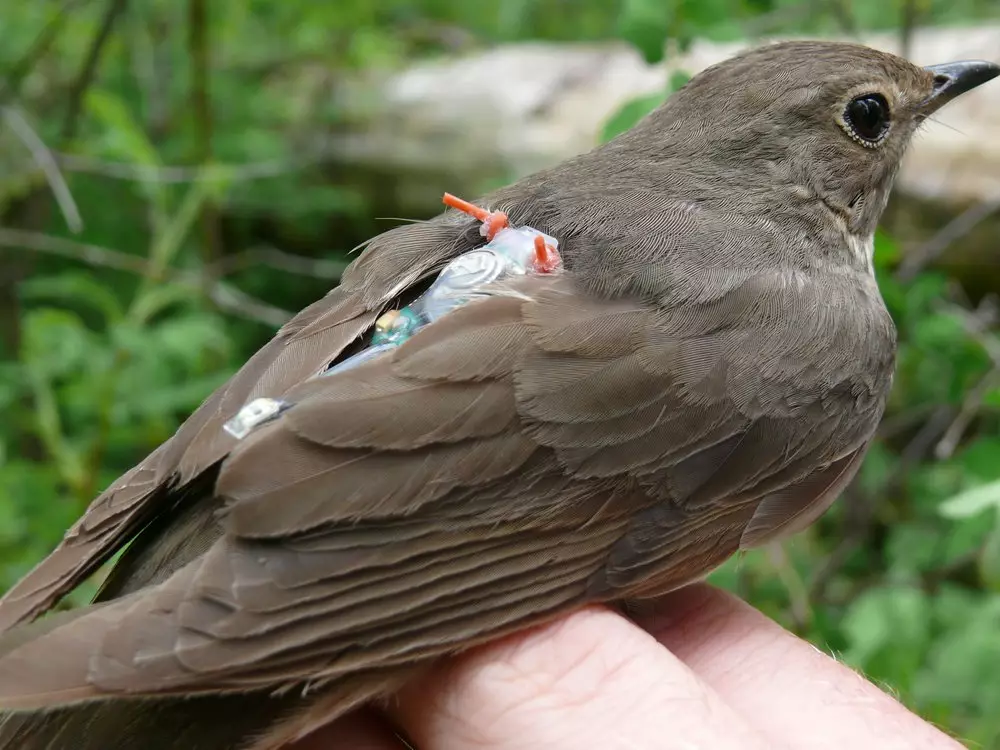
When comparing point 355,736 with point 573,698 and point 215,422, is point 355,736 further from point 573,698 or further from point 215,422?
point 215,422

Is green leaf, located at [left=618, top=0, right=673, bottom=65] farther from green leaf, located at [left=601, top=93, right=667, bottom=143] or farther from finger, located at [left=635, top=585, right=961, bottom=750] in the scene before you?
finger, located at [left=635, top=585, right=961, bottom=750]

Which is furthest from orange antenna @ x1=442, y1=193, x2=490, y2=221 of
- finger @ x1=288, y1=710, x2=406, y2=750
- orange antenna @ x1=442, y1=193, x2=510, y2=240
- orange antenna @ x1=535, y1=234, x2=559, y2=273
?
finger @ x1=288, y1=710, x2=406, y2=750

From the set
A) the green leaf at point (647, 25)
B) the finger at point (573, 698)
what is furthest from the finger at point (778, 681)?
the green leaf at point (647, 25)

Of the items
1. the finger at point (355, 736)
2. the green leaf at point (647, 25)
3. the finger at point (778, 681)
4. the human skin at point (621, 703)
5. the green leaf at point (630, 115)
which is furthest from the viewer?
the green leaf at point (630, 115)

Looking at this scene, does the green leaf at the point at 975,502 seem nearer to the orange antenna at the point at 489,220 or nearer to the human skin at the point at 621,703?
the human skin at the point at 621,703

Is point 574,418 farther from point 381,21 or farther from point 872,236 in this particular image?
point 381,21

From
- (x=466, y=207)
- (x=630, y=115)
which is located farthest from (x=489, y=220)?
(x=630, y=115)

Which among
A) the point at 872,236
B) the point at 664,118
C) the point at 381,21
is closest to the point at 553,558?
the point at 664,118
